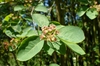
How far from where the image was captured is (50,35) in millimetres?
790

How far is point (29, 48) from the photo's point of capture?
2.62 feet

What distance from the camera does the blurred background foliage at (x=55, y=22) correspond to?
49.2 inches

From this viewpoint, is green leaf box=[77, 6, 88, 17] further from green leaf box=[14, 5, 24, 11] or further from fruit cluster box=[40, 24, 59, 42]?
fruit cluster box=[40, 24, 59, 42]

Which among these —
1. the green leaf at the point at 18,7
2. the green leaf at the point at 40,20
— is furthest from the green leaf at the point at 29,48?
the green leaf at the point at 18,7

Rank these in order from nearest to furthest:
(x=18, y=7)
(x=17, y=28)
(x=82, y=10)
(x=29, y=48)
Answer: (x=29, y=48), (x=17, y=28), (x=18, y=7), (x=82, y=10)

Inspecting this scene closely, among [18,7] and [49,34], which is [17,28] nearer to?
[18,7]

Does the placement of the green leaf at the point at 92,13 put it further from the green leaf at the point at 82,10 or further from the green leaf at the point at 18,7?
the green leaf at the point at 18,7

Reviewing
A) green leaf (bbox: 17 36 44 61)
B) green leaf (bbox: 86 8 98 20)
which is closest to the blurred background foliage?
green leaf (bbox: 86 8 98 20)

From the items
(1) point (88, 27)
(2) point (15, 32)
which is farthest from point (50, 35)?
(1) point (88, 27)

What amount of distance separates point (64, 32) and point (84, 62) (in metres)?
4.90

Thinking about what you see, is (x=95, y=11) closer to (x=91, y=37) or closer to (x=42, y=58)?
(x=91, y=37)

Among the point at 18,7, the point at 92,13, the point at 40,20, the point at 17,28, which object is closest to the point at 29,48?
the point at 40,20

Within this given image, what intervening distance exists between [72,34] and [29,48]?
17cm

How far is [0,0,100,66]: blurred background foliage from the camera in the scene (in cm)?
125
